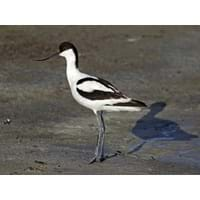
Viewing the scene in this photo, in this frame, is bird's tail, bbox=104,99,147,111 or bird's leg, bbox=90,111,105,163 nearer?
bird's tail, bbox=104,99,147,111

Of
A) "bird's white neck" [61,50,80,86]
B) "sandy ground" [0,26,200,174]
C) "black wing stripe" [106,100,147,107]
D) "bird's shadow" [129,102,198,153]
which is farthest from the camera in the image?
"bird's shadow" [129,102,198,153]

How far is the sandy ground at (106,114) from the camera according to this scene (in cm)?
571

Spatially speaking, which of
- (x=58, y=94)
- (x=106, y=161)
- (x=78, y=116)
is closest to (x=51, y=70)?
(x=58, y=94)

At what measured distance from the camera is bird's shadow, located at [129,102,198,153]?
611 cm

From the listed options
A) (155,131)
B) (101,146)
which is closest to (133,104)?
(101,146)

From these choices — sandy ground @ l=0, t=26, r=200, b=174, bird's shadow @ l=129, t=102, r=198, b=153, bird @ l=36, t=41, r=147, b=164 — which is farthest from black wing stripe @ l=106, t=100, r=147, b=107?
bird's shadow @ l=129, t=102, r=198, b=153

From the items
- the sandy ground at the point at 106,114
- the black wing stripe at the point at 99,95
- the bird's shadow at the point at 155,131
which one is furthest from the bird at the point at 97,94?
the bird's shadow at the point at 155,131

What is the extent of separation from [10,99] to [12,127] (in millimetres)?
481

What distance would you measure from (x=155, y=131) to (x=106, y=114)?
447 mm

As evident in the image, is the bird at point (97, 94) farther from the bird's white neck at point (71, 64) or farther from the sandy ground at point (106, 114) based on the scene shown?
the sandy ground at point (106, 114)

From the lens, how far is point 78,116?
21.2ft

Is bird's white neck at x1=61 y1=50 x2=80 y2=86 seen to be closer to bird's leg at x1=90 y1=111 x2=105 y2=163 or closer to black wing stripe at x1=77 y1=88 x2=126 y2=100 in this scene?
black wing stripe at x1=77 y1=88 x2=126 y2=100

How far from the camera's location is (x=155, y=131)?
6.28m

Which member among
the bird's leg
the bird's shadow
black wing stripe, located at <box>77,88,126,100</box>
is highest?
the bird's shadow
